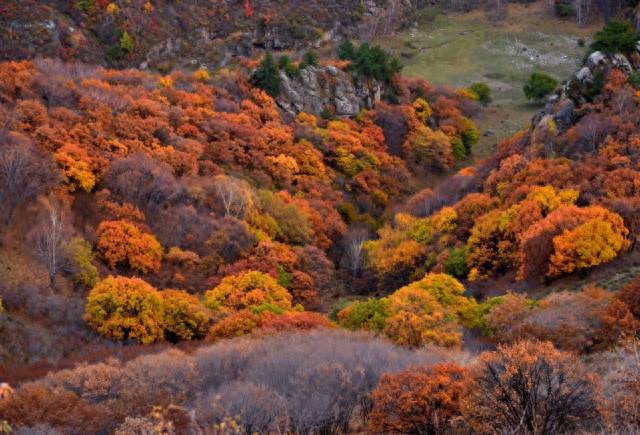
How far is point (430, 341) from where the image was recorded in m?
34.0

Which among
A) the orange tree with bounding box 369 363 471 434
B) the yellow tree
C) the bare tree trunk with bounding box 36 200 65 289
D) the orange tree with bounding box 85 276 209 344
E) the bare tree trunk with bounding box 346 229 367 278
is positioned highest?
the orange tree with bounding box 369 363 471 434

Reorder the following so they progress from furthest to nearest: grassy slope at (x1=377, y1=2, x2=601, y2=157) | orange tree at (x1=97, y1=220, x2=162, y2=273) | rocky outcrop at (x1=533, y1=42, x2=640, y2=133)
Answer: grassy slope at (x1=377, y1=2, x2=601, y2=157) → rocky outcrop at (x1=533, y1=42, x2=640, y2=133) → orange tree at (x1=97, y1=220, x2=162, y2=273)

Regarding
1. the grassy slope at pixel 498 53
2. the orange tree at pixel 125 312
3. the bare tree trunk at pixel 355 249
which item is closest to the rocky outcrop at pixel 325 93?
the grassy slope at pixel 498 53

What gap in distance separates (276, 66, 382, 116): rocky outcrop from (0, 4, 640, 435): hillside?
0.95 ft

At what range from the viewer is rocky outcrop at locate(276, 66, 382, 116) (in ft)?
281

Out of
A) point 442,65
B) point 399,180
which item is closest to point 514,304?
point 399,180

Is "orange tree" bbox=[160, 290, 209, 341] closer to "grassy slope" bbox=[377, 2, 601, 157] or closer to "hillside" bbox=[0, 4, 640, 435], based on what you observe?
"hillside" bbox=[0, 4, 640, 435]

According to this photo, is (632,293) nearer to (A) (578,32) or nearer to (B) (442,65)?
(B) (442,65)

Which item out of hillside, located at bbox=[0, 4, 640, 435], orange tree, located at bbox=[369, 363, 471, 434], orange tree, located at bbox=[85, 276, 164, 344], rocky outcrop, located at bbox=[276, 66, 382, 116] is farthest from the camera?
rocky outcrop, located at bbox=[276, 66, 382, 116]

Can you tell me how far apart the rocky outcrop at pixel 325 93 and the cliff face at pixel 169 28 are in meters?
25.9

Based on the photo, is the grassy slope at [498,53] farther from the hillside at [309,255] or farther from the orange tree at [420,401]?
the orange tree at [420,401]

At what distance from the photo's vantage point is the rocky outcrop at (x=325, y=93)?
281 feet

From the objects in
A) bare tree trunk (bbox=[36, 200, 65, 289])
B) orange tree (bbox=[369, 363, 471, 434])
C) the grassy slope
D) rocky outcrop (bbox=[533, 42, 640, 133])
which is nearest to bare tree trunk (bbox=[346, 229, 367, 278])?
rocky outcrop (bbox=[533, 42, 640, 133])

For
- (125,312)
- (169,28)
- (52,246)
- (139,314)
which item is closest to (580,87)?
(139,314)
